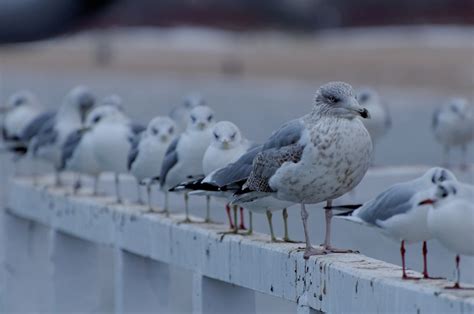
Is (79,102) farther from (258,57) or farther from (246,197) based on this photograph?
(258,57)

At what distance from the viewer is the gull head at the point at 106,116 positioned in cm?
1090

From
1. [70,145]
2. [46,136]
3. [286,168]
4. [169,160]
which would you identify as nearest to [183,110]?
[46,136]

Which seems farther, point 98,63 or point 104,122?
point 98,63

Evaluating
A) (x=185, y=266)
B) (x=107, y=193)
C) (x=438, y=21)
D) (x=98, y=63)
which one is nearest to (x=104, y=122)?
(x=107, y=193)

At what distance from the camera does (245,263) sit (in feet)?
25.3

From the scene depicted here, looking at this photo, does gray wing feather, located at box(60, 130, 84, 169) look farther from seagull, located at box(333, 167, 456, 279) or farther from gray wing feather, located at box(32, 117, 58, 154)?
seagull, located at box(333, 167, 456, 279)

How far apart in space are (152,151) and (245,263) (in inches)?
76.1

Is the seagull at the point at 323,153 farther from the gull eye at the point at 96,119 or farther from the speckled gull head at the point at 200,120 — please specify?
the gull eye at the point at 96,119

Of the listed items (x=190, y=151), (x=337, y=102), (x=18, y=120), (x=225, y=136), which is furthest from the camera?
(x=18, y=120)

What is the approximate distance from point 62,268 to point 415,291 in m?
4.30

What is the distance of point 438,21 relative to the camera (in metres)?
73.5

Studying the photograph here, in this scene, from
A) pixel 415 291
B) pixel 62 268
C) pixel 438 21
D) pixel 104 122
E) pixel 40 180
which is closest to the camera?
pixel 415 291

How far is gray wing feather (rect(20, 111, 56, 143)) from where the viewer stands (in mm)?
12812

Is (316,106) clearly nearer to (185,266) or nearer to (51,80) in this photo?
(185,266)
